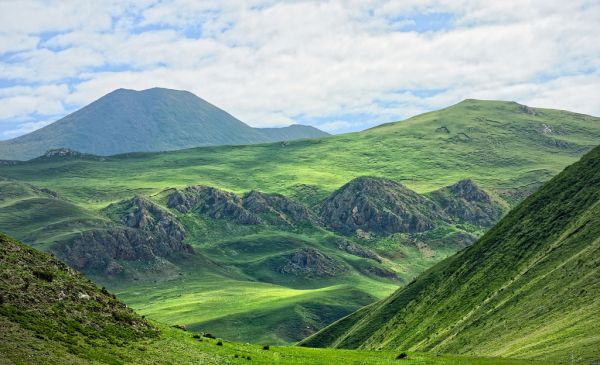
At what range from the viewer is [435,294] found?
162m

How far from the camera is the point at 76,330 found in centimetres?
4725

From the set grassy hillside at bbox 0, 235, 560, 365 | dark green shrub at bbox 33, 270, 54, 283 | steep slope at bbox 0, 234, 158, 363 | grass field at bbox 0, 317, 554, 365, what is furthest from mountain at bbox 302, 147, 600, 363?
dark green shrub at bbox 33, 270, 54, 283

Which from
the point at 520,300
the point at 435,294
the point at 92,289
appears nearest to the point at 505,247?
the point at 435,294

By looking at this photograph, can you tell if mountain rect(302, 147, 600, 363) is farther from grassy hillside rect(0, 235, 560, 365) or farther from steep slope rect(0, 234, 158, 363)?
steep slope rect(0, 234, 158, 363)

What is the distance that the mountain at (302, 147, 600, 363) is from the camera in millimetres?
92500

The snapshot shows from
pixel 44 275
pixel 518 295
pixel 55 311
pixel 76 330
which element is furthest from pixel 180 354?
pixel 518 295

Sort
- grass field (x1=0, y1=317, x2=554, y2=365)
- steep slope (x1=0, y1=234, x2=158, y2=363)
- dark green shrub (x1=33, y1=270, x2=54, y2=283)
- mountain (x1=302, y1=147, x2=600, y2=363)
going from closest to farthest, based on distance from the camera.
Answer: grass field (x1=0, y1=317, x2=554, y2=365) < steep slope (x1=0, y1=234, x2=158, y2=363) < dark green shrub (x1=33, y1=270, x2=54, y2=283) < mountain (x1=302, y1=147, x2=600, y2=363)

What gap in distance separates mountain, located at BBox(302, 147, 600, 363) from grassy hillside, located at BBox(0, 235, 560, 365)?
3513 cm

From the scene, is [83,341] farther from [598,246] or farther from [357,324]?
[357,324]

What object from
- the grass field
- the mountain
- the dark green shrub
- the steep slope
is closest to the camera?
the grass field

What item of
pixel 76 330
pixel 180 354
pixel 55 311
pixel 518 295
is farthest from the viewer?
pixel 518 295

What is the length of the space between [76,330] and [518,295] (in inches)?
3696

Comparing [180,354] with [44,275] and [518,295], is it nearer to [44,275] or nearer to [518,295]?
[44,275]

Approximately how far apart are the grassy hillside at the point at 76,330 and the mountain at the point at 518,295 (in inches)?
1383
